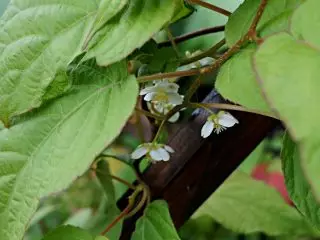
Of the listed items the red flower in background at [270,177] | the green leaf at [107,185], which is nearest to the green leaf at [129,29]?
the green leaf at [107,185]

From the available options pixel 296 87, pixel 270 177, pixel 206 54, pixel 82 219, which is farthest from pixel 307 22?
pixel 270 177

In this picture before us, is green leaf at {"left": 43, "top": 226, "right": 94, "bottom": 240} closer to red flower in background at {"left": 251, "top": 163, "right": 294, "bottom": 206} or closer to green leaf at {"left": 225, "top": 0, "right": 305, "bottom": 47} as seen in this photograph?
green leaf at {"left": 225, "top": 0, "right": 305, "bottom": 47}

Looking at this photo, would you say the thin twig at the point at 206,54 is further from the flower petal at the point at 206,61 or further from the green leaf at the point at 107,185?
the green leaf at the point at 107,185

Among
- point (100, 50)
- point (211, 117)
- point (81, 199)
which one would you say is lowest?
point (81, 199)

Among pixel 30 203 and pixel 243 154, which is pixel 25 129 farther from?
pixel 243 154

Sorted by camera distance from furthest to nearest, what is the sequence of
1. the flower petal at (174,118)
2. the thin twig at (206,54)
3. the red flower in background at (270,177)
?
the red flower in background at (270,177), the flower petal at (174,118), the thin twig at (206,54)

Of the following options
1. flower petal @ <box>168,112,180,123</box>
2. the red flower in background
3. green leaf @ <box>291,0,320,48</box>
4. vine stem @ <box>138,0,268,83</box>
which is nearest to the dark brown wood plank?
flower petal @ <box>168,112,180,123</box>

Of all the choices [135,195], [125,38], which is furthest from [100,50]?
[135,195]
